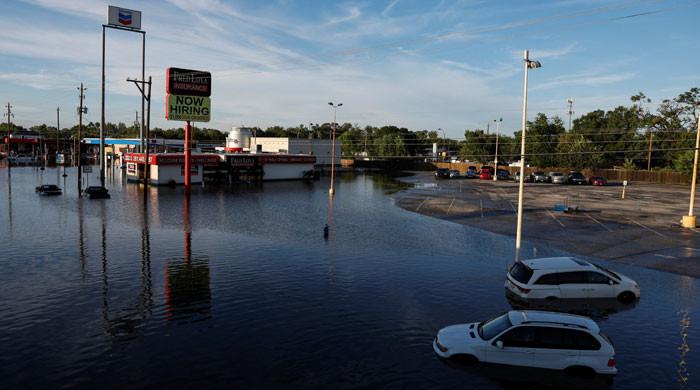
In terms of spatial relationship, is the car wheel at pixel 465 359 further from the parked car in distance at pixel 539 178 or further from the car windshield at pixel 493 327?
the parked car in distance at pixel 539 178

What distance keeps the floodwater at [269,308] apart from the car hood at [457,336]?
2.02 feet

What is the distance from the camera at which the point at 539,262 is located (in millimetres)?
21844

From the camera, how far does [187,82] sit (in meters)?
58.3

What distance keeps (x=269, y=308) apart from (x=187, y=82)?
46.2m

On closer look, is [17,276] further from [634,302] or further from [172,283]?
[634,302]

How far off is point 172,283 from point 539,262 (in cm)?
1710

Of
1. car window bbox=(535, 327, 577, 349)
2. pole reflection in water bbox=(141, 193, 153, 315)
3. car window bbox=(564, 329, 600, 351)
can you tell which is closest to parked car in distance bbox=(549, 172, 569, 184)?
pole reflection in water bbox=(141, 193, 153, 315)

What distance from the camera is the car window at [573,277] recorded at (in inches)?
808

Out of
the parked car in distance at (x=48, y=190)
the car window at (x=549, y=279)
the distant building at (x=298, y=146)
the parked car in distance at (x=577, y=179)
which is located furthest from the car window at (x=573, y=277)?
the distant building at (x=298, y=146)

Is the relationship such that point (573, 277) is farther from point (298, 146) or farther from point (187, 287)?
point (298, 146)

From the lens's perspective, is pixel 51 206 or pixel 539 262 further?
pixel 51 206

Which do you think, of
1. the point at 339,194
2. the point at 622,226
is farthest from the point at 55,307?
the point at 339,194

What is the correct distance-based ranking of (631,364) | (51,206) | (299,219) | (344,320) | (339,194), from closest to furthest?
(631,364), (344,320), (299,219), (51,206), (339,194)

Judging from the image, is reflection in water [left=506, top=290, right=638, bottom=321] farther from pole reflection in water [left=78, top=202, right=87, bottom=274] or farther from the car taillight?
pole reflection in water [left=78, top=202, right=87, bottom=274]
